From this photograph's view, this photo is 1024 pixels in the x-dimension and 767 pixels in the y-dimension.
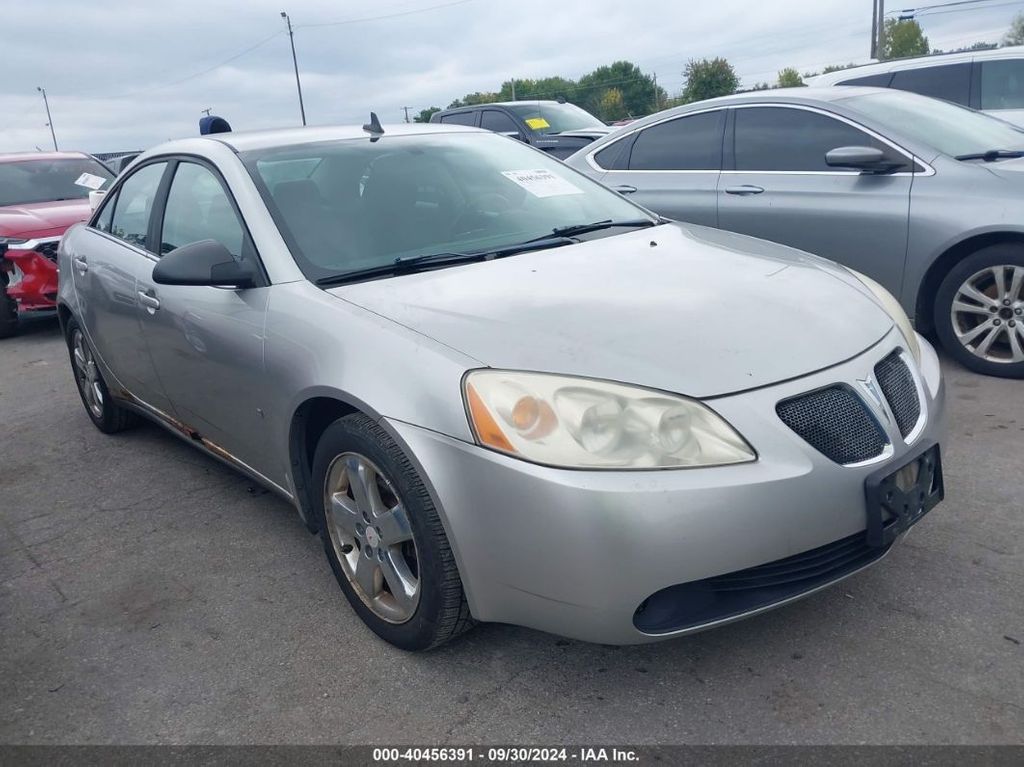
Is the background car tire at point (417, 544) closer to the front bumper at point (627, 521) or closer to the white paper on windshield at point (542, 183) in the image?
the front bumper at point (627, 521)

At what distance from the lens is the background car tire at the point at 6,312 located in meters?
8.08

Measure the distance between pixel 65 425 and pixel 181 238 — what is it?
2.18 meters

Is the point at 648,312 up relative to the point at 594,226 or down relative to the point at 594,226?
down

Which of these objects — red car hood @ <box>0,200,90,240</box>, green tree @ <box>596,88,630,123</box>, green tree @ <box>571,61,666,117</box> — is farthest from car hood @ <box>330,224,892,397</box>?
green tree @ <box>571,61,666,117</box>

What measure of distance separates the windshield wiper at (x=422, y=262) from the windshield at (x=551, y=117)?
30.9ft

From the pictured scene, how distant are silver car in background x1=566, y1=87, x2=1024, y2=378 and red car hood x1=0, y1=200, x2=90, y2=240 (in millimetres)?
5209

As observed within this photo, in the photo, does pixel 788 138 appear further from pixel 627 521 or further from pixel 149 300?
pixel 627 521

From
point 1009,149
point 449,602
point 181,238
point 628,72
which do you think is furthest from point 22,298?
point 628,72

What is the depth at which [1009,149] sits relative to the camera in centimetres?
507

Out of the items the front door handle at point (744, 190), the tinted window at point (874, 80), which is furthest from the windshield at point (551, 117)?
the front door handle at point (744, 190)

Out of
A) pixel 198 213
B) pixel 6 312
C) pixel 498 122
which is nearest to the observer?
pixel 198 213

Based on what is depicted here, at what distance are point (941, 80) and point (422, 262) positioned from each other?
Result: 21.6ft

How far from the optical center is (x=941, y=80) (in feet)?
25.5

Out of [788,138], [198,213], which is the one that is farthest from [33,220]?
[788,138]
